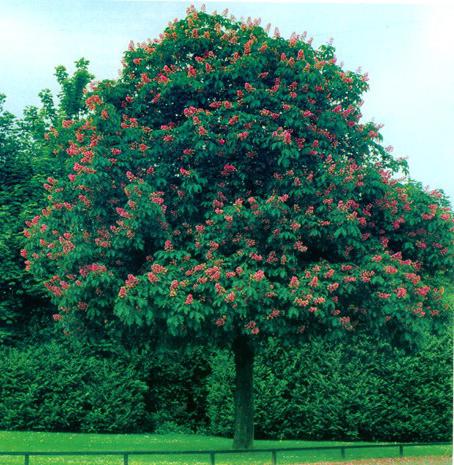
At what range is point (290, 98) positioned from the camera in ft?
60.4

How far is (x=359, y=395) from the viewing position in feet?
77.5

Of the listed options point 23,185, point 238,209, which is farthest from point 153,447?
point 23,185

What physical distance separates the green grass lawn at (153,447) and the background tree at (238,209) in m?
1.38

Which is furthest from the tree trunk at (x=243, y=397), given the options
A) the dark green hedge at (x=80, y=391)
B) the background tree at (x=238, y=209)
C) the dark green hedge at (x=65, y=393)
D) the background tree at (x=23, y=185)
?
the background tree at (x=23, y=185)

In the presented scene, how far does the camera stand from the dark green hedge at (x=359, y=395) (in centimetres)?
2366

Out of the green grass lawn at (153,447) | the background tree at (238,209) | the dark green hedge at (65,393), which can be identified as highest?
the background tree at (238,209)

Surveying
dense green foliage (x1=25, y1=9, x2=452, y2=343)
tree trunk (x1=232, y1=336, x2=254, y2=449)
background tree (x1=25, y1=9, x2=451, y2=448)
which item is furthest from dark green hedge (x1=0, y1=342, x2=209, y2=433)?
dense green foliage (x1=25, y1=9, x2=452, y2=343)

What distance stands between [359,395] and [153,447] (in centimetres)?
604

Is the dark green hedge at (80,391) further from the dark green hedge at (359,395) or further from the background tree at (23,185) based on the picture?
the dark green hedge at (359,395)

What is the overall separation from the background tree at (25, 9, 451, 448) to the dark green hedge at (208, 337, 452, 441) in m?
4.61

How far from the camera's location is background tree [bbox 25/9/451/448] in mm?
17047

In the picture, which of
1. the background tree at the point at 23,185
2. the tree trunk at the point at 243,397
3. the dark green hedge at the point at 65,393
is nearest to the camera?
the tree trunk at the point at 243,397

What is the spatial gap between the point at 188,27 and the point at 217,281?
6.15 m

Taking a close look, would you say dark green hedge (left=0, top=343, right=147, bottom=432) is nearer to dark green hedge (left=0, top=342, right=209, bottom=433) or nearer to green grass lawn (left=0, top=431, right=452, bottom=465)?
dark green hedge (left=0, top=342, right=209, bottom=433)
